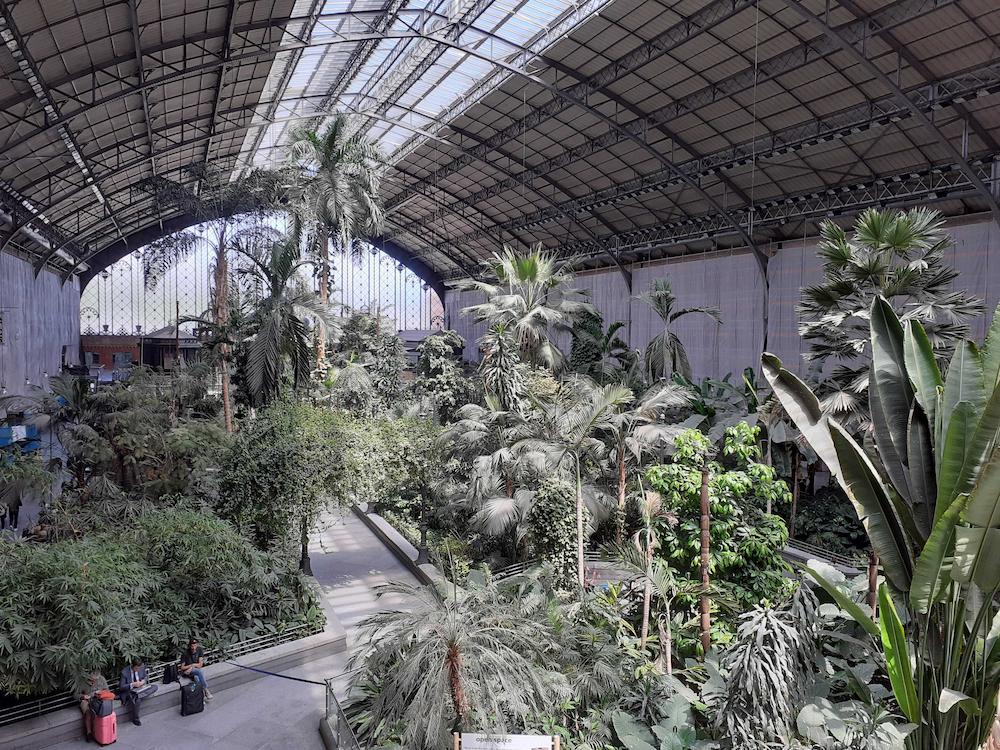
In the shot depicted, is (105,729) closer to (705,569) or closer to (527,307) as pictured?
(705,569)

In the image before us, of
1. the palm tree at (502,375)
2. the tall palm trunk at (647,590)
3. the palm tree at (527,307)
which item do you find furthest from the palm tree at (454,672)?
the palm tree at (527,307)

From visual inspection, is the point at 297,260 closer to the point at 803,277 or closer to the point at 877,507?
the point at 877,507

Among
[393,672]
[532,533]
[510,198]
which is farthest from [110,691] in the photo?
[510,198]

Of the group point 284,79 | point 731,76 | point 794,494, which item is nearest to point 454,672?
point 794,494

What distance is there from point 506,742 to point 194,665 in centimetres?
545

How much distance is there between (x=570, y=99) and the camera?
2177 centimetres

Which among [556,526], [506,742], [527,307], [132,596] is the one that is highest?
[527,307]

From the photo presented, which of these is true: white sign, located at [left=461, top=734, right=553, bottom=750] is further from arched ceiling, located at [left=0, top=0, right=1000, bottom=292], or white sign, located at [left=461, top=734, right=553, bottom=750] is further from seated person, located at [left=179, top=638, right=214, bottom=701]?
arched ceiling, located at [left=0, top=0, right=1000, bottom=292]

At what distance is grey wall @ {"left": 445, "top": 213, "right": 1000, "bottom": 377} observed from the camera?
57.5 ft

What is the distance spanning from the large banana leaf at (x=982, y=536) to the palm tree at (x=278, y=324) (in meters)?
11.7

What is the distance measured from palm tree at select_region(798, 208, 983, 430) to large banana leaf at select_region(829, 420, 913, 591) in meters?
5.73

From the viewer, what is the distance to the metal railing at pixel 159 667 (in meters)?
7.59

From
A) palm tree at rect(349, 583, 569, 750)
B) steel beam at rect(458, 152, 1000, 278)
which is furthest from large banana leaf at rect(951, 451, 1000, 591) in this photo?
steel beam at rect(458, 152, 1000, 278)

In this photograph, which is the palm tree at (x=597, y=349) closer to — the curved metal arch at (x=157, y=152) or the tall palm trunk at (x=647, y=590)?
the curved metal arch at (x=157, y=152)
